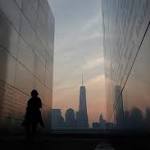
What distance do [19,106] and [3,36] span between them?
4.43 meters

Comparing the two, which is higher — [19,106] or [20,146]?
[19,106]

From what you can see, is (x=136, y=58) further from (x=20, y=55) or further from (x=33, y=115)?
(x=20, y=55)

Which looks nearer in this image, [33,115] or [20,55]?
[33,115]

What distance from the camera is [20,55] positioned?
683 inches

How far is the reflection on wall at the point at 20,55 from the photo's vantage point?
14.4 m

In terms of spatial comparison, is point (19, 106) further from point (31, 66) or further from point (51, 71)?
point (51, 71)

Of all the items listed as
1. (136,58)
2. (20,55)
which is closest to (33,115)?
(136,58)

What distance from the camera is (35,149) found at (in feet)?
30.2

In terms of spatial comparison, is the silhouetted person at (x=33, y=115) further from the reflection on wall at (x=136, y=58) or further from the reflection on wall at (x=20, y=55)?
the reflection on wall at (x=136, y=58)

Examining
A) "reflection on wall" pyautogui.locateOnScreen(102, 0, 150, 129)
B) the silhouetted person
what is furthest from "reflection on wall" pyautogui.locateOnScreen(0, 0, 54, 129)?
"reflection on wall" pyautogui.locateOnScreen(102, 0, 150, 129)

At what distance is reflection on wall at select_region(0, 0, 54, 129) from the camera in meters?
14.4

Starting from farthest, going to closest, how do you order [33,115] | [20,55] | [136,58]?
[20,55], [136,58], [33,115]

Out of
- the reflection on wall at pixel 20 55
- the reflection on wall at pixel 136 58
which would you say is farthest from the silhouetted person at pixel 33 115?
the reflection on wall at pixel 136 58

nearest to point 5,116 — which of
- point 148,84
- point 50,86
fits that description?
point 148,84
